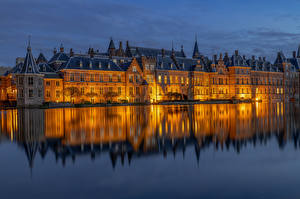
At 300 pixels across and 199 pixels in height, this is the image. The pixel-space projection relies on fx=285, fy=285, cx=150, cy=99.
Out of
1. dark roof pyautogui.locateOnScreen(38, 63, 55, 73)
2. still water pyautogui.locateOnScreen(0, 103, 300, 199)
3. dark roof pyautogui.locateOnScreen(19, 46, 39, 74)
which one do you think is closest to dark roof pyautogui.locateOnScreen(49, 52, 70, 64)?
dark roof pyautogui.locateOnScreen(38, 63, 55, 73)

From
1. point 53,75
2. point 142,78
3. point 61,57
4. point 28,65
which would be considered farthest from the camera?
point 142,78

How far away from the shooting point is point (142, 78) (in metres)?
72.7

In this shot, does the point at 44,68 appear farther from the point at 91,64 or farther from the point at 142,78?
the point at 142,78

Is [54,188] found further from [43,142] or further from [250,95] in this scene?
[250,95]

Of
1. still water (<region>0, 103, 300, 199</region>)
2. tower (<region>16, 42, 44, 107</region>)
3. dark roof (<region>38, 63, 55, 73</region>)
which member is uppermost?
dark roof (<region>38, 63, 55, 73</region>)

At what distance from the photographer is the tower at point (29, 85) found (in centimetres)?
5622

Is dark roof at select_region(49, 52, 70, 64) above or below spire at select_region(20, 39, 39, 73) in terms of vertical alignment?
above

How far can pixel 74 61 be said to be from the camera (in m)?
64.3

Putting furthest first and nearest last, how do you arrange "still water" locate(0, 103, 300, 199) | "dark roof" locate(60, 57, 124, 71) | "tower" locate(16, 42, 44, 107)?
"dark roof" locate(60, 57, 124, 71)
"tower" locate(16, 42, 44, 107)
"still water" locate(0, 103, 300, 199)

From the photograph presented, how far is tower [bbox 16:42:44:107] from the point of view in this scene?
184ft

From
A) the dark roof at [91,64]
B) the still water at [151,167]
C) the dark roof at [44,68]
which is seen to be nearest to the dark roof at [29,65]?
the dark roof at [44,68]

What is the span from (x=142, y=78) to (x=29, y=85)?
89.7ft

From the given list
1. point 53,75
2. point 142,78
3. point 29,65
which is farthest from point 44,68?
point 142,78

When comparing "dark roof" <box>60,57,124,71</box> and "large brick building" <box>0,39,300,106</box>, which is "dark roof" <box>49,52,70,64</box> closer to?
"large brick building" <box>0,39,300,106</box>
